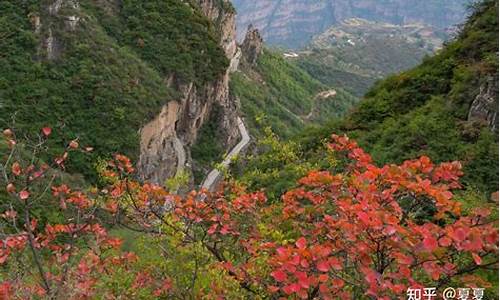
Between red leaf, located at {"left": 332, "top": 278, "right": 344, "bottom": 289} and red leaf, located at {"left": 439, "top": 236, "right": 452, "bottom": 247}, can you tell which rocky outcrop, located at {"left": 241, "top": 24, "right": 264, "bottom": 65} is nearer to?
red leaf, located at {"left": 332, "top": 278, "right": 344, "bottom": 289}

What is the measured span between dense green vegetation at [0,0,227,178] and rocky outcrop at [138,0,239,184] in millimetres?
1910

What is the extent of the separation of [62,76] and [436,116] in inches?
1440

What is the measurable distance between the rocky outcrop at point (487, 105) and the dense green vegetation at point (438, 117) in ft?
0.87

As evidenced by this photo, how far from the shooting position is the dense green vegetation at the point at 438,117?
1473 centimetres

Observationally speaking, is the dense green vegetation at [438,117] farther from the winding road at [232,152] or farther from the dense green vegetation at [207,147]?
the dense green vegetation at [207,147]

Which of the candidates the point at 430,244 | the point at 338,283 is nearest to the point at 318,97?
the point at 338,283

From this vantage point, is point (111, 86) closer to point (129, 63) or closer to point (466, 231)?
point (129, 63)

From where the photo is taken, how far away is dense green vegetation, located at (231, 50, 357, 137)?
90.1 metres

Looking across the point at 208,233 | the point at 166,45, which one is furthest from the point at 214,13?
the point at 208,233

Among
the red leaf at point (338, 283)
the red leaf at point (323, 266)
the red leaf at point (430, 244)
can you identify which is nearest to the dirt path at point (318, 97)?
the red leaf at point (338, 283)

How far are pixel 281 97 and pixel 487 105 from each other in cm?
9302

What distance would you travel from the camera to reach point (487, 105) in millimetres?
15938

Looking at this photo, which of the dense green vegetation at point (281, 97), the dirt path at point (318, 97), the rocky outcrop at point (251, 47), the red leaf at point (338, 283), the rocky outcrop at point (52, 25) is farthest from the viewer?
the rocky outcrop at point (251, 47)

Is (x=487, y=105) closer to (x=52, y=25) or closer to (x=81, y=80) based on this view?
(x=81, y=80)
